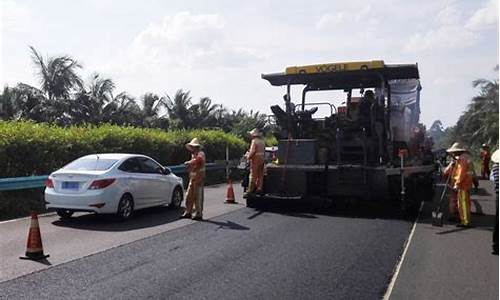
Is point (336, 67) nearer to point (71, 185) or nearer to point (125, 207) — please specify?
point (125, 207)

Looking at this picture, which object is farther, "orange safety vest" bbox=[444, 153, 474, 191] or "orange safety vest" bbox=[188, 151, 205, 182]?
"orange safety vest" bbox=[188, 151, 205, 182]

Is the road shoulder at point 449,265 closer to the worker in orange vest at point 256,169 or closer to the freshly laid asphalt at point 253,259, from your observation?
the freshly laid asphalt at point 253,259

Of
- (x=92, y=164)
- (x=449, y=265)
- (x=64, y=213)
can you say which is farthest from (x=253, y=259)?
(x=64, y=213)

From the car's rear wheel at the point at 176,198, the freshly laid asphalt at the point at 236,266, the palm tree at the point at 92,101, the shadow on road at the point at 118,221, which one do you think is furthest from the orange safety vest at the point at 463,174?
the palm tree at the point at 92,101

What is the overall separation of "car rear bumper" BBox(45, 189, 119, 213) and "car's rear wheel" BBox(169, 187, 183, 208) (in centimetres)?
236

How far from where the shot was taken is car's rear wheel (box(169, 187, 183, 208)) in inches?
517

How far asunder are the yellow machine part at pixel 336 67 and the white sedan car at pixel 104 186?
403 cm

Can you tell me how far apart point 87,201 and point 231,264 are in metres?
4.24

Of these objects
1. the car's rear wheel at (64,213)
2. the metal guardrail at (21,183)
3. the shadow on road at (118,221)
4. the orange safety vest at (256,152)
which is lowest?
the shadow on road at (118,221)

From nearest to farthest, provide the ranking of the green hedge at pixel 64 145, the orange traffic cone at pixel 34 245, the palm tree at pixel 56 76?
the orange traffic cone at pixel 34 245 → the green hedge at pixel 64 145 → the palm tree at pixel 56 76

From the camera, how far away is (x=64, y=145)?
15188 mm

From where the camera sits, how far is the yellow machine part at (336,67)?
12547 mm

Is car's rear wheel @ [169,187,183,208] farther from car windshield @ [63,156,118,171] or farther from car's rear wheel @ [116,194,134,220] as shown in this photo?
car windshield @ [63,156,118,171]

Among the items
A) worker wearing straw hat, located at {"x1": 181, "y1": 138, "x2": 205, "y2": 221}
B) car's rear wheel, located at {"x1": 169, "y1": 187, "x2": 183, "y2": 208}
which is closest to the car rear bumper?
worker wearing straw hat, located at {"x1": 181, "y1": 138, "x2": 205, "y2": 221}
